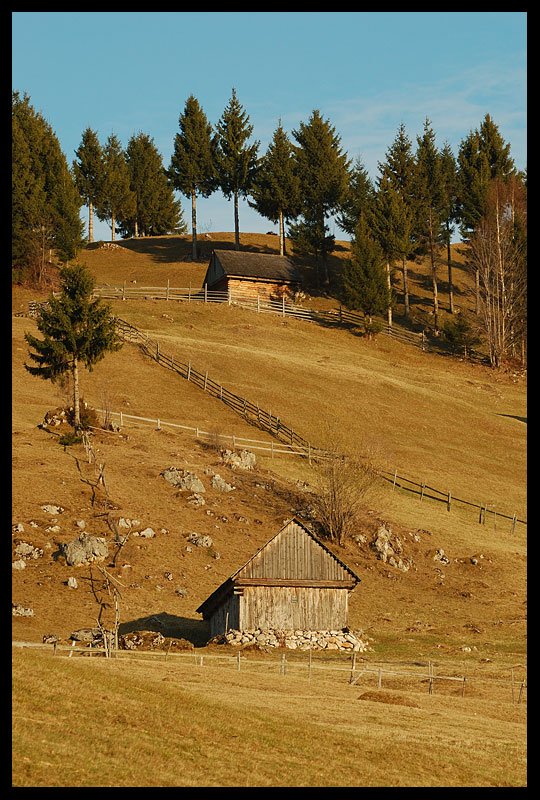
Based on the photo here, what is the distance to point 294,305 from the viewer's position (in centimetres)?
9756

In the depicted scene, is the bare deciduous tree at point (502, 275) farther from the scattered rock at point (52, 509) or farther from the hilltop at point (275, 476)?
the scattered rock at point (52, 509)

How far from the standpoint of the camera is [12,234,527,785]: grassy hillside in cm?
4038

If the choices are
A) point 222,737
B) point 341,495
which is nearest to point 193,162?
point 341,495

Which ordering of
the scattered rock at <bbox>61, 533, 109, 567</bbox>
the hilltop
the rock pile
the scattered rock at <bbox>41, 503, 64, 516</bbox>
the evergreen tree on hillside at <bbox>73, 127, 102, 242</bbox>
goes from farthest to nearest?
the evergreen tree on hillside at <bbox>73, 127, 102, 242</bbox> → the scattered rock at <bbox>41, 503, 64, 516</bbox> → the scattered rock at <bbox>61, 533, 109, 567</bbox> → the hilltop → the rock pile

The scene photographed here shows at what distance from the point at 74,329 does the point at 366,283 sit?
41.4 metres

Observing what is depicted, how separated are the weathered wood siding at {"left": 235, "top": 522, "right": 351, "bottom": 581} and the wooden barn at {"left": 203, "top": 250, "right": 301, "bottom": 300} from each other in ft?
187

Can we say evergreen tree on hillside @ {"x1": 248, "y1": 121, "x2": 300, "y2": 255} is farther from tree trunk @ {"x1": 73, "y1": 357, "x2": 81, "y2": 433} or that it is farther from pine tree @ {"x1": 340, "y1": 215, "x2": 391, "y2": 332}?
tree trunk @ {"x1": 73, "y1": 357, "x2": 81, "y2": 433}

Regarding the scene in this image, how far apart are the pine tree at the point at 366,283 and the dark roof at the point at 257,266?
29.6 feet

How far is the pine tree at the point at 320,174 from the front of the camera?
107m

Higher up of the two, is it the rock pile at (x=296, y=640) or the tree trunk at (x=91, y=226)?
A: the tree trunk at (x=91, y=226)

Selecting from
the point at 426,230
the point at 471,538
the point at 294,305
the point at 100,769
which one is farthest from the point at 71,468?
the point at 426,230

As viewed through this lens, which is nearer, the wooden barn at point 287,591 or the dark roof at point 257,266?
the wooden barn at point 287,591

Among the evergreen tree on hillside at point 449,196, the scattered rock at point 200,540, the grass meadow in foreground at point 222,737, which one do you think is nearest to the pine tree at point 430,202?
the evergreen tree on hillside at point 449,196

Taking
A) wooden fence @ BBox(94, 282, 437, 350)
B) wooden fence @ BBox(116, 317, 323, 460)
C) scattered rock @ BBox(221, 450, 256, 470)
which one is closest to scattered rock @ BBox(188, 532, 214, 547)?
scattered rock @ BBox(221, 450, 256, 470)
